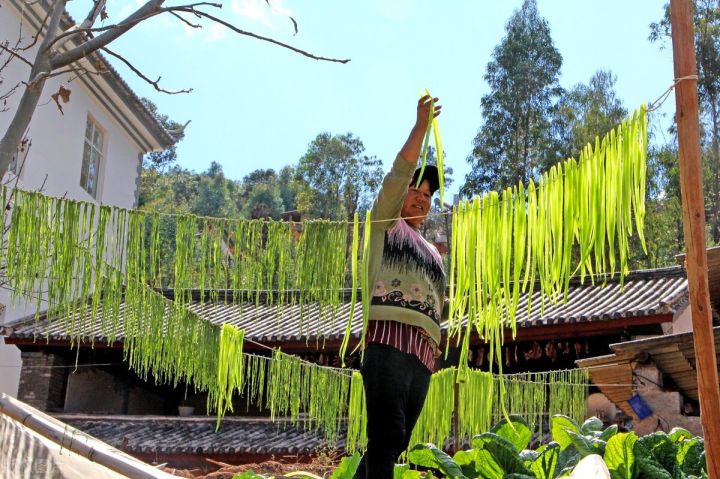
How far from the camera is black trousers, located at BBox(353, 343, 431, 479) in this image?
9.16 feet

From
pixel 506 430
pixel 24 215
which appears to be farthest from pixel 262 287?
pixel 506 430

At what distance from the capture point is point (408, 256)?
10.1 feet

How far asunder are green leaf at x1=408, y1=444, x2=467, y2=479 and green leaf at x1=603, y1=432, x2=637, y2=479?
1.98ft

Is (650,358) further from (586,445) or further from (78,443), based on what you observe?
(78,443)

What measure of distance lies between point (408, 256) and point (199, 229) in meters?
0.93

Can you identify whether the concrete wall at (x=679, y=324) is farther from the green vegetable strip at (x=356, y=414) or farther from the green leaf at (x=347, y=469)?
the green leaf at (x=347, y=469)

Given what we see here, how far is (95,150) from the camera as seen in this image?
1873 centimetres

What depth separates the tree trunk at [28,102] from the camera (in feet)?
11.5

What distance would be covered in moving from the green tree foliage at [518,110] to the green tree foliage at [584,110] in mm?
393

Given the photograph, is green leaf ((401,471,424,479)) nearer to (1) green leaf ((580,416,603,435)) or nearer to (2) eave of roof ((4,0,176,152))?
(1) green leaf ((580,416,603,435))

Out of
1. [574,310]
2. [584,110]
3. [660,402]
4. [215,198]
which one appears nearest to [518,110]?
[584,110]

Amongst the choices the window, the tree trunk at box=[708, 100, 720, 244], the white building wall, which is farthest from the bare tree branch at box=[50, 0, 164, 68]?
the tree trunk at box=[708, 100, 720, 244]

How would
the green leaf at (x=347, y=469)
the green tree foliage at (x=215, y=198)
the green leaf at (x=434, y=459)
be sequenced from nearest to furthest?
the green leaf at (x=434, y=459)
the green leaf at (x=347, y=469)
the green tree foliage at (x=215, y=198)

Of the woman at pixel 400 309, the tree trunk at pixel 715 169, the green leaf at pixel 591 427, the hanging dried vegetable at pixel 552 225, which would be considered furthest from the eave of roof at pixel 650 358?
the tree trunk at pixel 715 169
